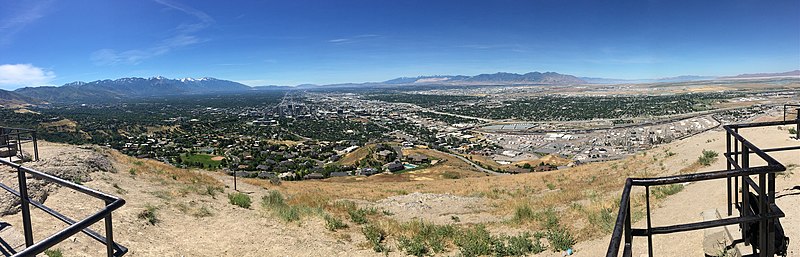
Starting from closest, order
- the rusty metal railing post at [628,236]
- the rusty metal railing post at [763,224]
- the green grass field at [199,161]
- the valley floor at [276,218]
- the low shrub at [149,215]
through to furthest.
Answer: the rusty metal railing post at [628,236], the rusty metal railing post at [763,224], the valley floor at [276,218], the low shrub at [149,215], the green grass field at [199,161]

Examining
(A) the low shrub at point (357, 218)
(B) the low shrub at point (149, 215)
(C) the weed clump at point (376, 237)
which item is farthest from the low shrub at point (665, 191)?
(B) the low shrub at point (149, 215)

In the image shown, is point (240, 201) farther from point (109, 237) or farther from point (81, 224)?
point (81, 224)

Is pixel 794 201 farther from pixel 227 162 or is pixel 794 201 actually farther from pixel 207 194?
pixel 227 162

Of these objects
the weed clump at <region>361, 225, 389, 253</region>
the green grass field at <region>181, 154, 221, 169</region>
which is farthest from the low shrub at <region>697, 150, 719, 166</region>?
the green grass field at <region>181, 154, 221, 169</region>

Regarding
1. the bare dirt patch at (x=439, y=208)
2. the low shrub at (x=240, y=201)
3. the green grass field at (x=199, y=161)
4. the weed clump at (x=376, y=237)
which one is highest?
the low shrub at (x=240, y=201)

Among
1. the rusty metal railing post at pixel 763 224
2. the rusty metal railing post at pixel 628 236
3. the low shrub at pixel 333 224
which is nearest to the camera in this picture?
the rusty metal railing post at pixel 628 236

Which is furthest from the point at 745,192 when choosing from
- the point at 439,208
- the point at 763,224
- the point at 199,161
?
the point at 199,161

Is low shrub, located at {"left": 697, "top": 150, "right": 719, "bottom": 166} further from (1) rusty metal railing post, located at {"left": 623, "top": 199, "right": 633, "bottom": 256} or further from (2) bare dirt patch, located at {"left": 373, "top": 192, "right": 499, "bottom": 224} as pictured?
(1) rusty metal railing post, located at {"left": 623, "top": 199, "right": 633, "bottom": 256}

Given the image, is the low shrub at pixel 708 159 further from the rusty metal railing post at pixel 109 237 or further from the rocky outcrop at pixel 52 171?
the rocky outcrop at pixel 52 171

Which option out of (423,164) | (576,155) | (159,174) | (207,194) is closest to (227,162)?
(423,164)

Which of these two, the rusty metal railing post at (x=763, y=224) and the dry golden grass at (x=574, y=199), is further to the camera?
the dry golden grass at (x=574, y=199)

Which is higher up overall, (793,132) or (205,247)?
(793,132)
